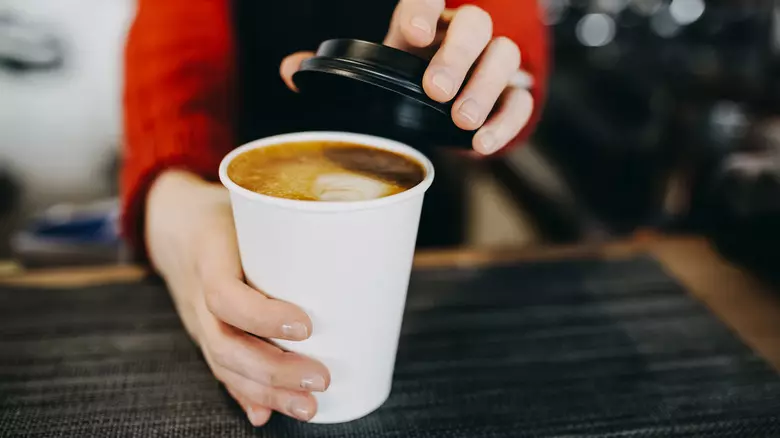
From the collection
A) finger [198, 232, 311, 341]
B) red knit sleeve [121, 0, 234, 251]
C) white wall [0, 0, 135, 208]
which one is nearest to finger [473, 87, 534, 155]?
finger [198, 232, 311, 341]

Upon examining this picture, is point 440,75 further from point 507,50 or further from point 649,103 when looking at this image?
point 649,103

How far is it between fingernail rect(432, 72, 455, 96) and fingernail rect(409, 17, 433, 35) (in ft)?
0.22

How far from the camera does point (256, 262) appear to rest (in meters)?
0.56

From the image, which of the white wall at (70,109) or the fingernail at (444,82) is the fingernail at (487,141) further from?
the white wall at (70,109)

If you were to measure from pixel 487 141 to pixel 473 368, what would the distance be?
0.24m

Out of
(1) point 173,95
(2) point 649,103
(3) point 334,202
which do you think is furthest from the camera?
(2) point 649,103

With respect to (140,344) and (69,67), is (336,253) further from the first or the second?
(69,67)

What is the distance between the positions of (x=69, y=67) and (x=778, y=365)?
8.15 feet

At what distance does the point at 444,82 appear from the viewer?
52cm

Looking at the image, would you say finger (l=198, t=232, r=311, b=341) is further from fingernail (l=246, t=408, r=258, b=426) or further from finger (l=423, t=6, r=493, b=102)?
finger (l=423, t=6, r=493, b=102)

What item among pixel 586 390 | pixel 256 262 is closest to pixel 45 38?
pixel 256 262

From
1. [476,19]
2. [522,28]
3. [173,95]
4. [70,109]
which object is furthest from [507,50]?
[70,109]

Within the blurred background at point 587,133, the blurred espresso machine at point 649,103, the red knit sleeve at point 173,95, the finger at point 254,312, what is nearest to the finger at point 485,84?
the finger at point 254,312

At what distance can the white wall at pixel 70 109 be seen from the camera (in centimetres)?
239
